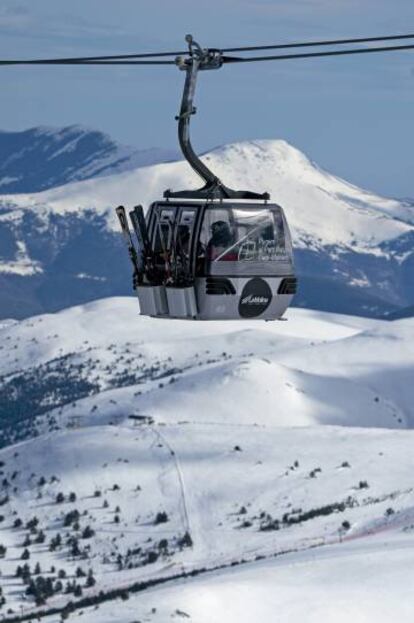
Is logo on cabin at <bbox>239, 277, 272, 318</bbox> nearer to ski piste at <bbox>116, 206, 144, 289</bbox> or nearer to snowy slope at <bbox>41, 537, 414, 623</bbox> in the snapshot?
ski piste at <bbox>116, 206, 144, 289</bbox>

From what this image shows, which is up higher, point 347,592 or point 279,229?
point 279,229

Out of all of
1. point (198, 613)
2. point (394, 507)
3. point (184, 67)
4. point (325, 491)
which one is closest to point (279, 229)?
point (184, 67)

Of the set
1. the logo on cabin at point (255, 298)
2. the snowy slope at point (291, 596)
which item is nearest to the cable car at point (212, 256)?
the logo on cabin at point (255, 298)

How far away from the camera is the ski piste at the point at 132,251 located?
176 ft

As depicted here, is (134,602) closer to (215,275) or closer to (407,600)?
(407,600)

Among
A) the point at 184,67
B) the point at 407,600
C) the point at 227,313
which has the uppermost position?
the point at 184,67

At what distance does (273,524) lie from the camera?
183m

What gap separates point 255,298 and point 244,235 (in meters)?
1.73

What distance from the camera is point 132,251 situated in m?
54.2

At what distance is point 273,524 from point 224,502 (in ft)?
41.3

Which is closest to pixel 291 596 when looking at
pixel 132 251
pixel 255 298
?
pixel 255 298

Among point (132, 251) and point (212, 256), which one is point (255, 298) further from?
point (132, 251)

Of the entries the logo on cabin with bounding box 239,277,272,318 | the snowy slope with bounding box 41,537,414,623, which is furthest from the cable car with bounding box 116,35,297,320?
the snowy slope with bounding box 41,537,414,623

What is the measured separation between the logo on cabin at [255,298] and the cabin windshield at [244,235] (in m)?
0.71
